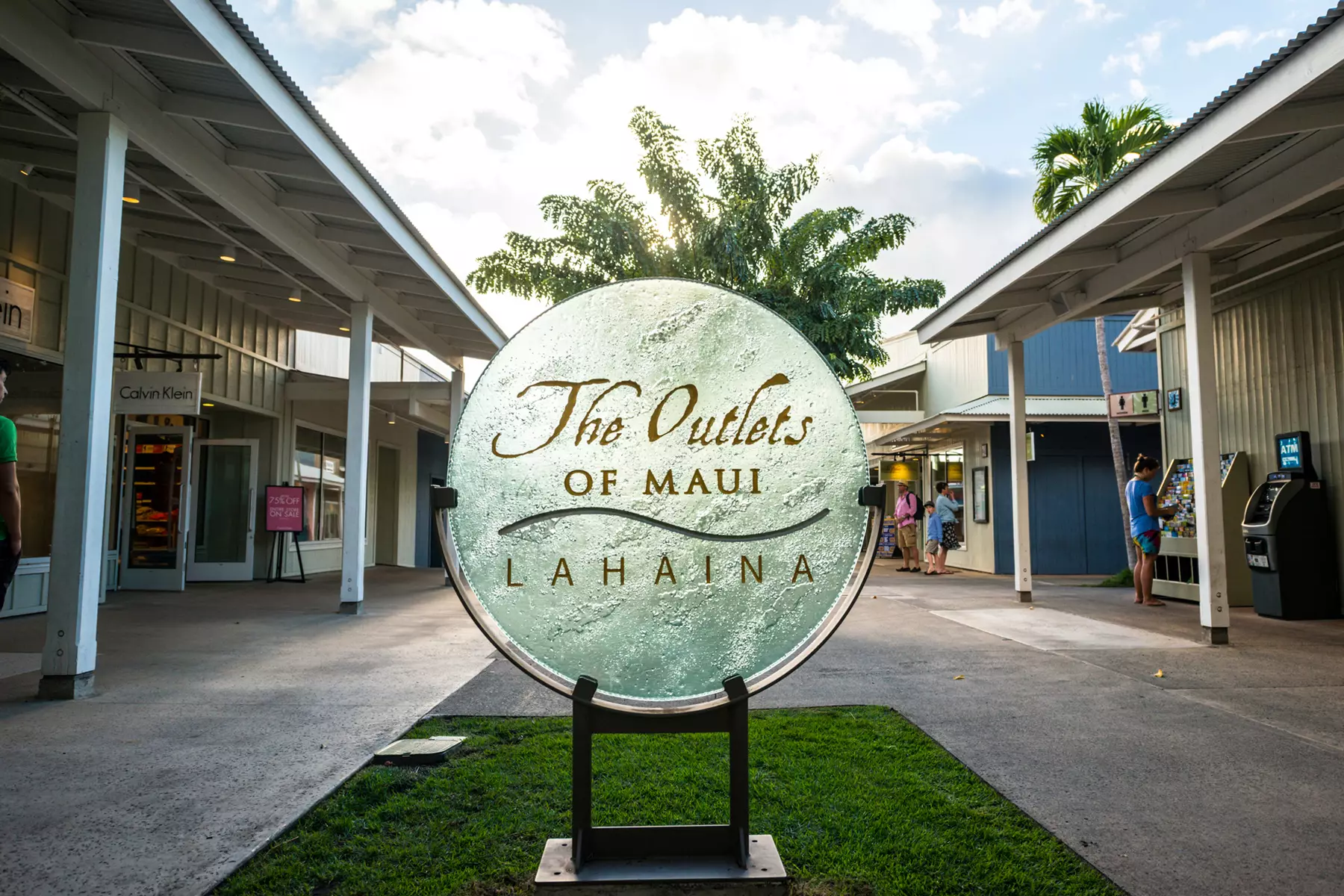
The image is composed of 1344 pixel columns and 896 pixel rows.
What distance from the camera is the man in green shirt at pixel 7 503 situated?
13.3ft

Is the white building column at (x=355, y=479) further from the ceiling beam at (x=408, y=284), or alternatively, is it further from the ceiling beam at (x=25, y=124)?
the ceiling beam at (x=25, y=124)

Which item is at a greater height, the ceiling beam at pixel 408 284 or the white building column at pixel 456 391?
the ceiling beam at pixel 408 284

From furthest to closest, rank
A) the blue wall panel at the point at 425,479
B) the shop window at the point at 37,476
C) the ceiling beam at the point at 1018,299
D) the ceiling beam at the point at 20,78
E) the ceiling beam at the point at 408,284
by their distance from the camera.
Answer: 1. the blue wall panel at the point at 425,479
2. the ceiling beam at the point at 408,284
3. the ceiling beam at the point at 1018,299
4. the shop window at the point at 37,476
5. the ceiling beam at the point at 20,78

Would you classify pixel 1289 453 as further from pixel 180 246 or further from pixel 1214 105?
pixel 180 246

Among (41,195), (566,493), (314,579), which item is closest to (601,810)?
(566,493)

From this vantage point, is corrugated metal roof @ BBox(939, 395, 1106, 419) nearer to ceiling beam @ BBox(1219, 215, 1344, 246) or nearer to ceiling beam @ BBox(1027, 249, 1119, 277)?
ceiling beam @ BBox(1027, 249, 1119, 277)

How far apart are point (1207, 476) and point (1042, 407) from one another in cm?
989

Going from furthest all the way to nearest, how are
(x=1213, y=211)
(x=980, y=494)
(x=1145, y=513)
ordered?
(x=980, y=494) < (x=1145, y=513) < (x=1213, y=211)

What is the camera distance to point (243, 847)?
2764mm

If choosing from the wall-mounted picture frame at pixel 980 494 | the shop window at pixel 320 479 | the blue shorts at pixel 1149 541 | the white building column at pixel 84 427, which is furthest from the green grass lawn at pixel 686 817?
the wall-mounted picture frame at pixel 980 494

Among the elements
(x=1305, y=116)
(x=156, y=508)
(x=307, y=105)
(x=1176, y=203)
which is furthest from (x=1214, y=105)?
(x=156, y=508)

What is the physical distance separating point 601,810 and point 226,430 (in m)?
12.1

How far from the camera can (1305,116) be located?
17.4 feet

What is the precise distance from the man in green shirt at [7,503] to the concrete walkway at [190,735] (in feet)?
2.78
